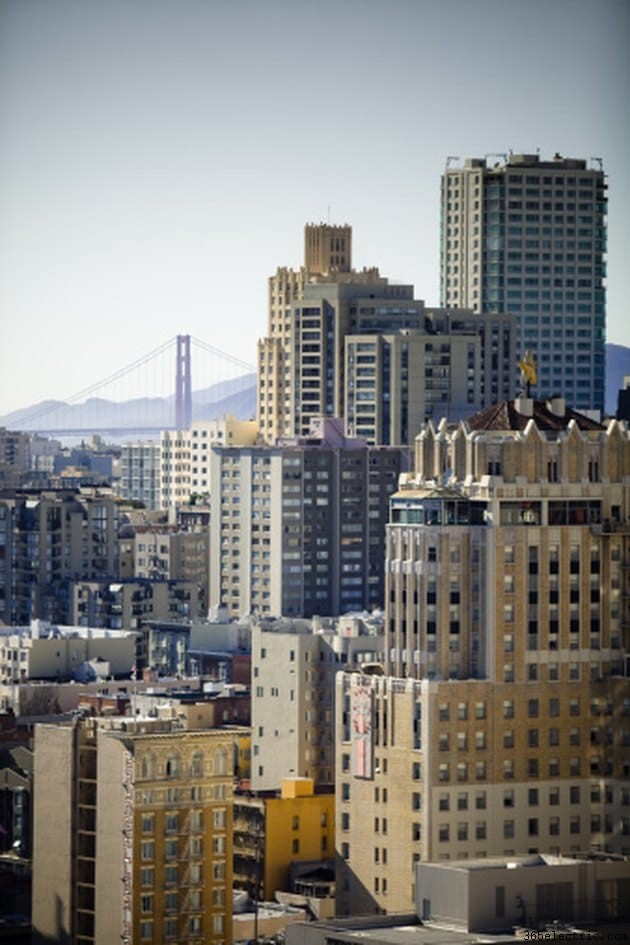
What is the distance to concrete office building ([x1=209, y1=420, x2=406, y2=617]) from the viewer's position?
186 ft

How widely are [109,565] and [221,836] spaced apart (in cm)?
2886

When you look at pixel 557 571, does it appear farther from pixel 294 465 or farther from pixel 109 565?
pixel 109 565

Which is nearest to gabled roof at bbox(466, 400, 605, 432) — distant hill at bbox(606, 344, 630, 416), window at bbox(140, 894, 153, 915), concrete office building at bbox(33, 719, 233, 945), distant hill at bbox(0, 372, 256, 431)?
concrete office building at bbox(33, 719, 233, 945)

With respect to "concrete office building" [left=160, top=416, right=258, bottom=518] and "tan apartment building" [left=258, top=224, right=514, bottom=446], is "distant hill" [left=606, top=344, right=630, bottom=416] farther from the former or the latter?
"concrete office building" [left=160, top=416, right=258, bottom=518]

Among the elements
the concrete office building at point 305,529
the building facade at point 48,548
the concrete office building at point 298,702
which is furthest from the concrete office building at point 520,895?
the building facade at point 48,548

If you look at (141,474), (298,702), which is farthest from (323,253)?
(298,702)

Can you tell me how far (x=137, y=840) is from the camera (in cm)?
3412

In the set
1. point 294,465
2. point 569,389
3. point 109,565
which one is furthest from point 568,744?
point 569,389

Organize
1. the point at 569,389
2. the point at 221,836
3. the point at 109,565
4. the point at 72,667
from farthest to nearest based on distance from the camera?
1. the point at 569,389
2. the point at 109,565
3. the point at 72,667
4. the point at 221,836

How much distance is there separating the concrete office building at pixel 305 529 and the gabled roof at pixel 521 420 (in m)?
18.1

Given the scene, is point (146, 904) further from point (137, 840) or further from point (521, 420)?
point (521, 420)

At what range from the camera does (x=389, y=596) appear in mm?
36031

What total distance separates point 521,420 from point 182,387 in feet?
200

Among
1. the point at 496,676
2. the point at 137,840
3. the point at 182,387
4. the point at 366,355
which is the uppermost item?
the point at 182,387
